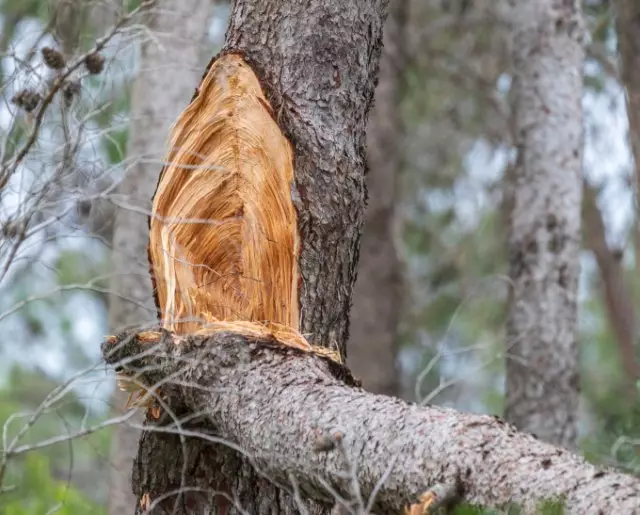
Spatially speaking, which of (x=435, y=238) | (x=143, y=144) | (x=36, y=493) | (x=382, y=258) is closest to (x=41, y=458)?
(x=36, y=493)

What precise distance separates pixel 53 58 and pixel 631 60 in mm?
4171

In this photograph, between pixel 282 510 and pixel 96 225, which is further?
pixel 96 225

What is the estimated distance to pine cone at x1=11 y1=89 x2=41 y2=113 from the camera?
3043 millimetres

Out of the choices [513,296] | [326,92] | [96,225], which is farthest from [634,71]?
[326,92]

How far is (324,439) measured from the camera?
6.94 feet

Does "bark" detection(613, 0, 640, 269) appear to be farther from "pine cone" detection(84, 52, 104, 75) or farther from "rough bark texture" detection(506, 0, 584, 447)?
"pine cone" detection(84, 52, 104, 75)

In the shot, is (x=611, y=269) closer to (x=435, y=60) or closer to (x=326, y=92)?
(x=435, y=60)

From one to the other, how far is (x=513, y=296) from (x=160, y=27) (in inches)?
91.7

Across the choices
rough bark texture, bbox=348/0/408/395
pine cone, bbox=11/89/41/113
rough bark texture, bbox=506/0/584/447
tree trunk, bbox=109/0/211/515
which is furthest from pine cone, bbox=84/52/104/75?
rough bark texture, bbox=348/0/408/395

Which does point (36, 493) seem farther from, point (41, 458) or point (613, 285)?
point (613, 285)

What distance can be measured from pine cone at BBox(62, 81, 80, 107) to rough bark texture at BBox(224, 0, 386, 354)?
546 mm

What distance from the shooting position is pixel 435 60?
8.69 m

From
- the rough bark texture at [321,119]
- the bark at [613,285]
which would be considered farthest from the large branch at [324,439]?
the bark at [613,285]

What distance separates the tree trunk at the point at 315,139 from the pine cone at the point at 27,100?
616 mm
